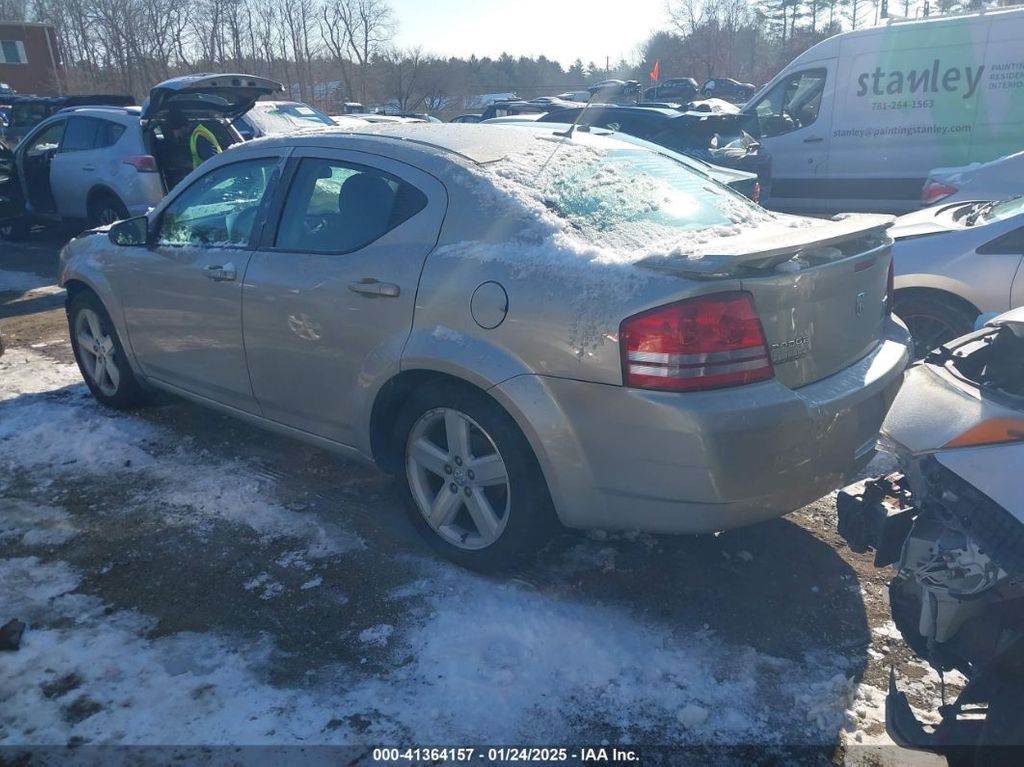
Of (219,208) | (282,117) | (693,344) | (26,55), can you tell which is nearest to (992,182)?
(693,344)

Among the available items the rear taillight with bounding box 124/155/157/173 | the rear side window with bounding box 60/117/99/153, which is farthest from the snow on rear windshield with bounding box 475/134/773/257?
the rear side window with bounding box 60/117/99/153

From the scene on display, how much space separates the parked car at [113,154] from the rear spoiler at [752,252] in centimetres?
666

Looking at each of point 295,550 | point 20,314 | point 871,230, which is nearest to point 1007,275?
point 871,230

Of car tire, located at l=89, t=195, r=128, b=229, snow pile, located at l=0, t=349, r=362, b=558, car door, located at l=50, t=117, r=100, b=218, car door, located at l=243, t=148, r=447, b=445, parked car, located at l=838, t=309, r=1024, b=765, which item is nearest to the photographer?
parked car, located at l=838, t=309, r=1024, b=765

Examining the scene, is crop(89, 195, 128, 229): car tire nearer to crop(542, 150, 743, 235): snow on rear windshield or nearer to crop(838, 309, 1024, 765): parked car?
crop(542, 150, 743, 235): snow on rear windshield

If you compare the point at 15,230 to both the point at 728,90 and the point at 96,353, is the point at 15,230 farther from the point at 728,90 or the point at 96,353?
the point at 728,90

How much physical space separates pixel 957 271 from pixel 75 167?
31.9 ft

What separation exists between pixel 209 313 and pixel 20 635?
1739 mm

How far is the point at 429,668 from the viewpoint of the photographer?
284cm

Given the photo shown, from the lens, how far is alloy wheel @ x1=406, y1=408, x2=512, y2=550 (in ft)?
10.7

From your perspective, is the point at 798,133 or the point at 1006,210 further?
the point at 798,133

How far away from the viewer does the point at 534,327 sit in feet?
9.71

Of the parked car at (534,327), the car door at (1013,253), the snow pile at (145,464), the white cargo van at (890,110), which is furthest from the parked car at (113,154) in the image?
the white cargo van at (890,110)

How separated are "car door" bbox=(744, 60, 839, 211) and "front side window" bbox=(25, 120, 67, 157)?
9.30 metres
